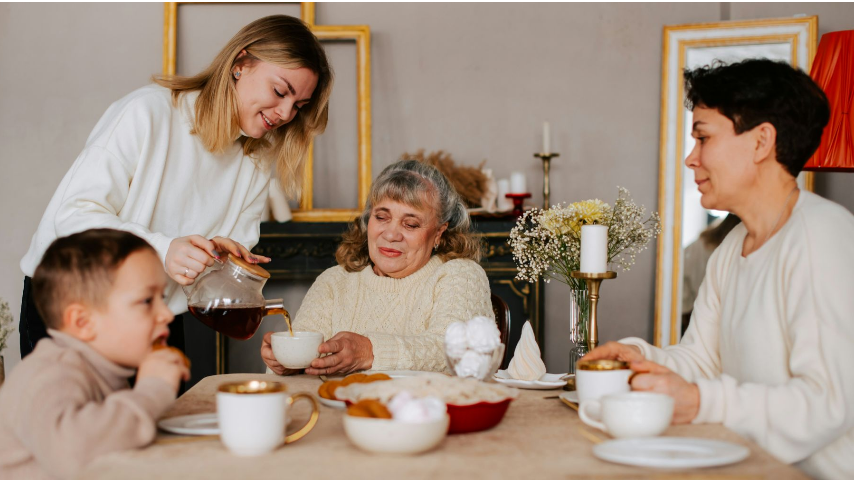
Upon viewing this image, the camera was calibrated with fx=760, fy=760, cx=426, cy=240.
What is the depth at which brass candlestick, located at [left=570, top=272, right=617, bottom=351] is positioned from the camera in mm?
1641

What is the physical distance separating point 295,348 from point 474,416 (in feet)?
1.94

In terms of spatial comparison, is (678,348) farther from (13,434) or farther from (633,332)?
(633,332)

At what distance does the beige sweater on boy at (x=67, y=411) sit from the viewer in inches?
39.0

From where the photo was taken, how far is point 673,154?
3.72 metres

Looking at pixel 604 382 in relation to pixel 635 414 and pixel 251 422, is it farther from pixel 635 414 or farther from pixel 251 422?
pixel 251 422

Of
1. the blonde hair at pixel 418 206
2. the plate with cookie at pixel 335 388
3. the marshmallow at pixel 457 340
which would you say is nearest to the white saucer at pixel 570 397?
the marshmallow at pixel 457 340

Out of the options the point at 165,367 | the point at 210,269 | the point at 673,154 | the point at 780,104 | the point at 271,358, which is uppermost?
the point at 673,154

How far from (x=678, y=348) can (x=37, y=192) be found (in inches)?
140

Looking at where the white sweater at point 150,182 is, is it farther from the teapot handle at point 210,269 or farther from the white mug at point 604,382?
the white mug at point 604,382

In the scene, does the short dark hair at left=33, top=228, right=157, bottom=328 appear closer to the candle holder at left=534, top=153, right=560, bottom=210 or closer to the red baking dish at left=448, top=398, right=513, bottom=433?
the red baking dish at left=448, top=398, right=513, bottom=433

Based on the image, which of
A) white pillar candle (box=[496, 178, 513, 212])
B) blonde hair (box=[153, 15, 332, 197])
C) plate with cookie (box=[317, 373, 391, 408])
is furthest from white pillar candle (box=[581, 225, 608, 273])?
white pillar candle (box=[496, 178, 513, 212])

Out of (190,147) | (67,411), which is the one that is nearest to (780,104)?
(67,411)

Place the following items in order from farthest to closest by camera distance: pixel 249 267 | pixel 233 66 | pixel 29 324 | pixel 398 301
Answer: pixel 398 301 → pixel 233 66 → pixel 29 324 → pixel 249 267

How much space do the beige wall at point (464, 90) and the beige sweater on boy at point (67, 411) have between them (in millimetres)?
2870
